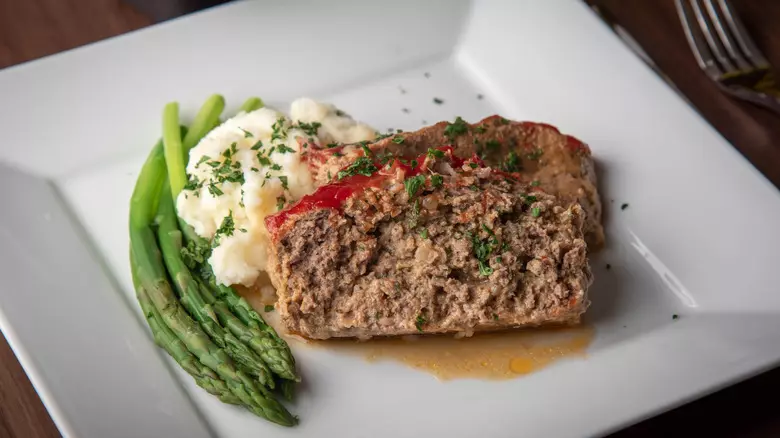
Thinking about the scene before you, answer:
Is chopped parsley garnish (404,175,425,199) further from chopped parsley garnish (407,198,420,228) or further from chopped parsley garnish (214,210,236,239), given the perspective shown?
chopped parsley garnish (214,210,236,239)

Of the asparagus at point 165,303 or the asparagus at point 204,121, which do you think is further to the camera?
the asparagus at point 204,121

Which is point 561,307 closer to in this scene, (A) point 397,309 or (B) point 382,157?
(A) point 397,309

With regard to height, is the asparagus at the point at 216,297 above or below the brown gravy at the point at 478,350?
above

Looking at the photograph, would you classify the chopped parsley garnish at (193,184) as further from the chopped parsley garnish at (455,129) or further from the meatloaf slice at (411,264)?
the chopped parsley garnish at (455,129)

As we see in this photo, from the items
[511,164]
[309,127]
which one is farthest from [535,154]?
[309,127]

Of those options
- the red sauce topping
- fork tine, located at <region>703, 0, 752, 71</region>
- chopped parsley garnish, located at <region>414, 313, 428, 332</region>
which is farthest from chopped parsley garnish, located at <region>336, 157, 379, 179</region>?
fork tine, located at <region>703, 0, 752, 71</region>

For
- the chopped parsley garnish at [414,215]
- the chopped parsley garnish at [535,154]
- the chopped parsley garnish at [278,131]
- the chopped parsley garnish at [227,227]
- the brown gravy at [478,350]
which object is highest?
the chopped parsley garnish at [278,131]

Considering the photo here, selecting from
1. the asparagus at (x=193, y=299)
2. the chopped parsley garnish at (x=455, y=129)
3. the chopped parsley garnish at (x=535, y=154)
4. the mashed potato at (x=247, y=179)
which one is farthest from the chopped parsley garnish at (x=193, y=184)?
the chopped parsley garnish at (x=535, y=154)
